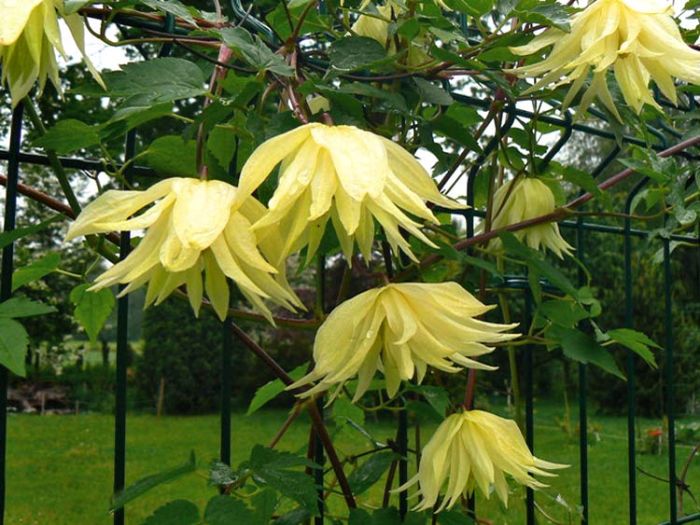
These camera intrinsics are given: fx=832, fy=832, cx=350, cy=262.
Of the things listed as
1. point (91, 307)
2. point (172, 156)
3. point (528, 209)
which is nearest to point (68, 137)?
point (172, 156)

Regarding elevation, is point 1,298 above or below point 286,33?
below

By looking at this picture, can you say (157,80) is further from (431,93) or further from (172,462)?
(172,462)

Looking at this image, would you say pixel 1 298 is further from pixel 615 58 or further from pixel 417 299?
pixel 615 58

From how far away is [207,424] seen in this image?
7.70 m

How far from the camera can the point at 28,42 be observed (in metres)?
0.53

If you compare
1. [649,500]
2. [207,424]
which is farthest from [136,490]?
[207,424]

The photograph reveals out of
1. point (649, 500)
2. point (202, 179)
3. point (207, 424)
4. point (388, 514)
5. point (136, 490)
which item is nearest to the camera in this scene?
point (202, 179)

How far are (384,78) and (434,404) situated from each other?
330mm

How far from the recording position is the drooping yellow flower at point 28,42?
20.1 inches

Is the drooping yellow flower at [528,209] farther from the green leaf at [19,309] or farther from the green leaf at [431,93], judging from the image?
the green leaf at [19,309]

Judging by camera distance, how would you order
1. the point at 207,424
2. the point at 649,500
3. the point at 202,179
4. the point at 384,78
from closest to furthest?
the point at 202,179, the point at 384,78, the point at 649,500, the point at 207,424

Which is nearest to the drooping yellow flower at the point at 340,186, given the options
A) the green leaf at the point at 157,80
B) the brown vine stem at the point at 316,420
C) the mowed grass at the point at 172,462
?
the green leaf at the point at 157,80

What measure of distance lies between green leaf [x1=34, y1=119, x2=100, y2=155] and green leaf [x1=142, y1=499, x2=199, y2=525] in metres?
0.30

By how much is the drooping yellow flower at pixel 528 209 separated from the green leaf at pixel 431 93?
0.87 feet
